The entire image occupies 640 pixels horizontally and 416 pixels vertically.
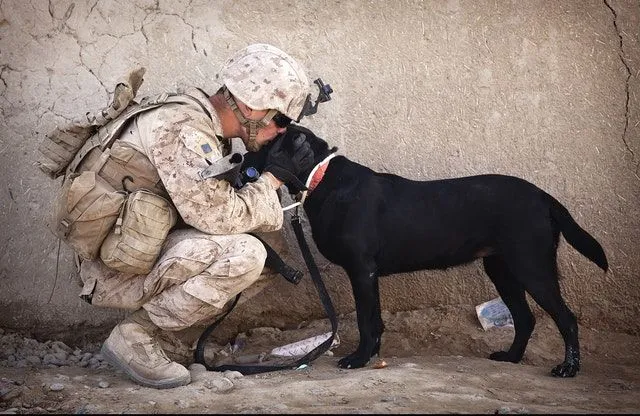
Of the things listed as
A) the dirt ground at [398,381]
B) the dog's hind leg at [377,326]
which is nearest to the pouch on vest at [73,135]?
the dirt ground at [398,381]

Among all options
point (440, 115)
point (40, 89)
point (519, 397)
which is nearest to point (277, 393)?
point (519, 397)

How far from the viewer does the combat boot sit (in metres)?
3.93

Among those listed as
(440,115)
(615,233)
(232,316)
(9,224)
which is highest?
(440,115)

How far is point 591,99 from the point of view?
4824 millimetres

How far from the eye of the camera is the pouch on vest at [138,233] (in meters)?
3.87

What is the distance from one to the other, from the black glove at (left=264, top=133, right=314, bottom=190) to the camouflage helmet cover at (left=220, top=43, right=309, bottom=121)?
5.8 inches

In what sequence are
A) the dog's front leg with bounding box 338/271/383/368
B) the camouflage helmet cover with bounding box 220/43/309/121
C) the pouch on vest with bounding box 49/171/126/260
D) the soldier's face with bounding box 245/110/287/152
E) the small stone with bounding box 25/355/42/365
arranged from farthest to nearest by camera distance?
the small stone with bounding box 25/355/42/365, the dog's front leg with bounding box 338/271/383/368, the soldier's face with bounding box 245/110/287/152, the camouflage helmet cover with bounding box 220/43/309/121, the pouch on vest with bounding box 49/171/126/260

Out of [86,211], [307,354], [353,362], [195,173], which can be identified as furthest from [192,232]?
[353,362]

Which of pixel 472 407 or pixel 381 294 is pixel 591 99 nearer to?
pixel 381 294

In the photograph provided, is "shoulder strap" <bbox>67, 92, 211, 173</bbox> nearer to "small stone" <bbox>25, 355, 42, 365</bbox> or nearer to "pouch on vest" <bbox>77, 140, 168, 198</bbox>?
"pouch on vest" <bbox>77, 140, 168, 198</bbox>

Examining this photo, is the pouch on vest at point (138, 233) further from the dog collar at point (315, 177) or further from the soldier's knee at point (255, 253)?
the dog collar at point (315, 177)

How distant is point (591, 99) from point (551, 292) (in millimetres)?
1202

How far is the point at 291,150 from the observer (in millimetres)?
4223

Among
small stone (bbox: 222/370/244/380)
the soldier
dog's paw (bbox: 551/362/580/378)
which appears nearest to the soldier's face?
the soldier
